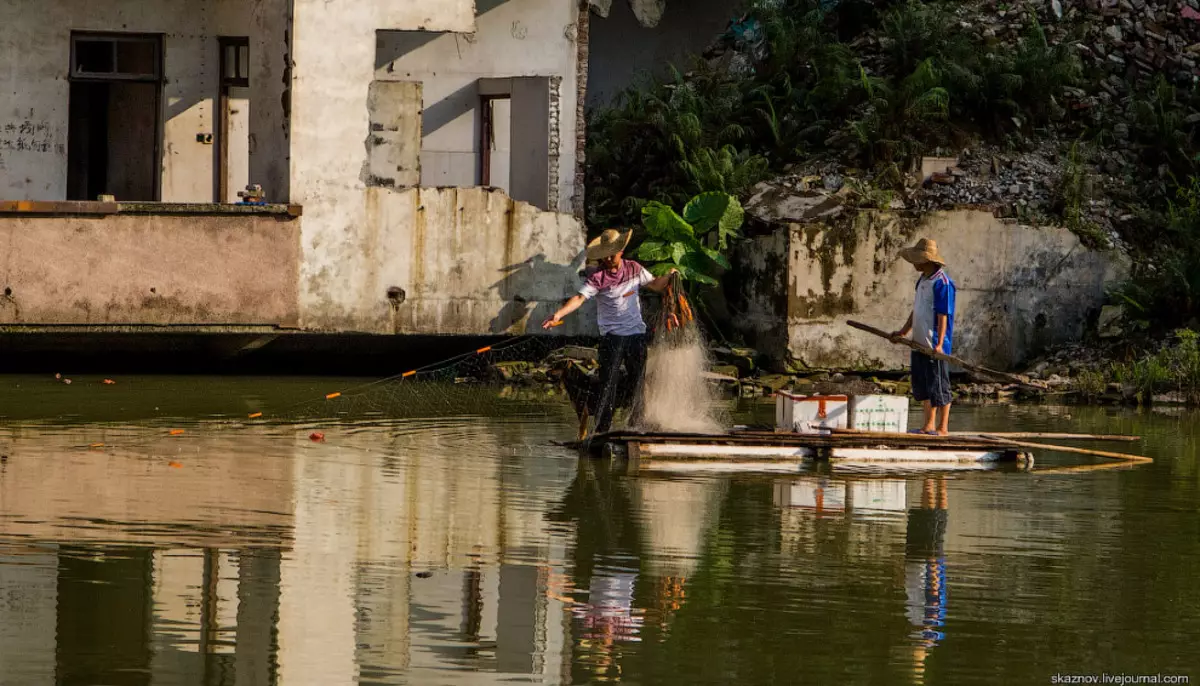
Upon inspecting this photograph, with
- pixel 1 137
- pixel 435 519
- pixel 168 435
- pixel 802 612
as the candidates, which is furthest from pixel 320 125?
pixel 802 612

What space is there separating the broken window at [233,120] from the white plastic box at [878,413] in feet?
34.3

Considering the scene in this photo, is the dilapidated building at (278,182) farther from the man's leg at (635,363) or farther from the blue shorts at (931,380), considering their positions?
the blue shorts at (931,380)

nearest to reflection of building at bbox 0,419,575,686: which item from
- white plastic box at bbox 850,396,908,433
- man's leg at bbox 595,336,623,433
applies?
man's leg at bbox 595,336,623,433

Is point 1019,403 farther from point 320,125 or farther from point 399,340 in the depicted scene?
point 320,125

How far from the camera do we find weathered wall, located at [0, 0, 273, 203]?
67.1ft

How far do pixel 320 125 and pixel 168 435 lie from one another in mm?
6527

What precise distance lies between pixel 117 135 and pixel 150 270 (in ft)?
16.1

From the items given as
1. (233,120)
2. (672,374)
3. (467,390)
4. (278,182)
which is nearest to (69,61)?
(233,120)

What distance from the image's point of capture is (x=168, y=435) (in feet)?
46.2

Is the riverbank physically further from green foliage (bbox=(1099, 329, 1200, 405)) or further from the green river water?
the green river water

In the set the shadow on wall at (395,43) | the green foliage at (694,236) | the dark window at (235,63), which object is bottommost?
the green foliage at (694,236)

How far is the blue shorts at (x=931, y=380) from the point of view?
14.0 meters

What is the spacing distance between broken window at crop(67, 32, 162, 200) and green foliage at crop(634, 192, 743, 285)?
6.56 metres

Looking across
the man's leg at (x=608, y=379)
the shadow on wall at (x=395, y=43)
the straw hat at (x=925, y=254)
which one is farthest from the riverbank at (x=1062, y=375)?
the shadow on wall at (x=395, y=43)
